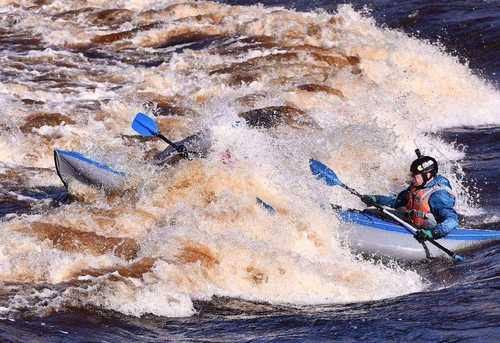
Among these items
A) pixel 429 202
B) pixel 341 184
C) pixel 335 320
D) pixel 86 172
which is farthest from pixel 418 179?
pixel 86 172

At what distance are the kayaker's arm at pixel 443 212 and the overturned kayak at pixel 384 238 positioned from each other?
227 millimetres

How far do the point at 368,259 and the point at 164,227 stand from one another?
1846mm

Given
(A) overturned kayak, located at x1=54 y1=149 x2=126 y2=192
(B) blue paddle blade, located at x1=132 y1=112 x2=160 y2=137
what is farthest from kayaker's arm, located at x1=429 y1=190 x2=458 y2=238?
(A) overturned kayak, located at x1=54 y1=149 x2=126 y2=192

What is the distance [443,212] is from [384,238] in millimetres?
599

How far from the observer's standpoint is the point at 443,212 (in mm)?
8586

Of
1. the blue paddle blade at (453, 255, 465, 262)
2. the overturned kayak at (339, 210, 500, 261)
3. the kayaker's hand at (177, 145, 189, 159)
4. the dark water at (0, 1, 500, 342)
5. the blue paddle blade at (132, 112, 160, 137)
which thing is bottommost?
the dark water at (0, 1, 500, 342)

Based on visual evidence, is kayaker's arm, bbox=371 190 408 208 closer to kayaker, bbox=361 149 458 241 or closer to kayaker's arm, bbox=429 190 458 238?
kayaker, bbox=361 149 458 241

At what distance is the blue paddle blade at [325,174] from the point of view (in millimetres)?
9391

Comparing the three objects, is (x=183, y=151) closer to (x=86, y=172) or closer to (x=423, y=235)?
(x=86, y=172)

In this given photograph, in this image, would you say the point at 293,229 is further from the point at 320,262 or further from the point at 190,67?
the point at 190,67

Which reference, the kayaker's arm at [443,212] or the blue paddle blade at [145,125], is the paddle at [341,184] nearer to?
the kayaker's arm at [443,212]

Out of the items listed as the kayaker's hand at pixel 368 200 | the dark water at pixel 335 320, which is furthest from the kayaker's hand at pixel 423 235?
the kayaker's hand at pixel 368 200

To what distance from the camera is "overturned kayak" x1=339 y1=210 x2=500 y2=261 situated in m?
8.50

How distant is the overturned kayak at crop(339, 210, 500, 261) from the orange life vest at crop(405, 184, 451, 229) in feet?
0.69
